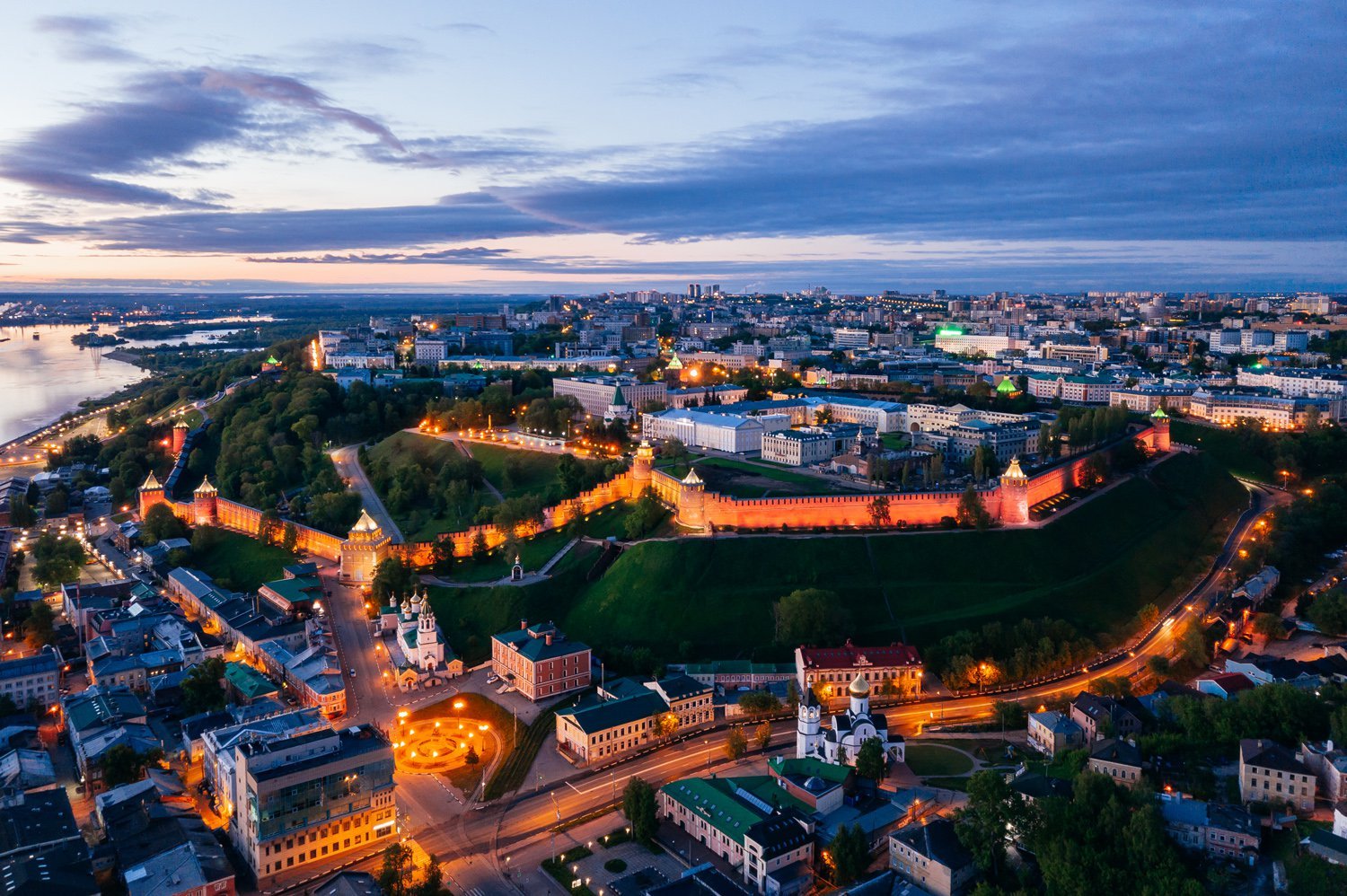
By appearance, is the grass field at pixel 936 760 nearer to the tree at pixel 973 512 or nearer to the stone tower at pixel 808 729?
the stone tower at pixel 808 729

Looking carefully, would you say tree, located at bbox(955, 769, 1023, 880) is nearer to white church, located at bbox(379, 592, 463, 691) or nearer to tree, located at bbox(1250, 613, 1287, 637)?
white church, located at bbox(379, 592, 463, 691)

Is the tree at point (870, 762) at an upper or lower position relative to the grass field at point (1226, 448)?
lower

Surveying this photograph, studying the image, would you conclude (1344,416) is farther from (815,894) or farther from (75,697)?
(75,697)

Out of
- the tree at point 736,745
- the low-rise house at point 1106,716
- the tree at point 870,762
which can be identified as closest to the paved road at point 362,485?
the tree at point 736,745

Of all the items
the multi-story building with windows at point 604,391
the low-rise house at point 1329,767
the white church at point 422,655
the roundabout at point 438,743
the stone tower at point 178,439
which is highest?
the multi-story building with windows at point 604,391

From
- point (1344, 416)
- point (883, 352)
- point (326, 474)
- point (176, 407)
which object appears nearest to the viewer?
point (326, 474)

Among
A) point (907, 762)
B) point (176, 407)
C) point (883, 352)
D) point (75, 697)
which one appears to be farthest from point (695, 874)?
point (883, 352)

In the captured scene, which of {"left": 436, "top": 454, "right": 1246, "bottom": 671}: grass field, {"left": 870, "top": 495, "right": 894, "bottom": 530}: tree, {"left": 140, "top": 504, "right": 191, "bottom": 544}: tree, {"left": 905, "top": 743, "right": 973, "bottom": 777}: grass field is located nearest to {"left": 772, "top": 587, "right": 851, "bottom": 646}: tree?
{"left": 436, "top": 454, "right": 1246, "bottom": 671}: grass field
